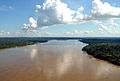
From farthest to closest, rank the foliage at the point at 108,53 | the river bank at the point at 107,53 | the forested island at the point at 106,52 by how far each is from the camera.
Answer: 1. the forested island at the point at 106,52
2. the river bank at the point at 107,53
3. the foliage at the point at 108,53

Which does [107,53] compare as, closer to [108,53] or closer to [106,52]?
[108,53]

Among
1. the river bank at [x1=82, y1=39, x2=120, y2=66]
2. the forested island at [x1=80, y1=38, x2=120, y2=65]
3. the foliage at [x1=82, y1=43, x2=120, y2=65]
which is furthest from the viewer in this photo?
the forested island at [x1=80, y1=38, x2=120, y2=65]

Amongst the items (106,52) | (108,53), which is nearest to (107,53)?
(108,53)

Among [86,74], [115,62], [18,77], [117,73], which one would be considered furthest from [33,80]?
[115,62]

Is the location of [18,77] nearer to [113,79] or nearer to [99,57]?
[113,79]

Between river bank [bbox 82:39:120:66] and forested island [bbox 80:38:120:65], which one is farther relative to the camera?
forested island [bbox 80:38:120:65]

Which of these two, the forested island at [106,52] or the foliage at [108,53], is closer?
the foliage at [108,53]

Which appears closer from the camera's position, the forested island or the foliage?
the foliage

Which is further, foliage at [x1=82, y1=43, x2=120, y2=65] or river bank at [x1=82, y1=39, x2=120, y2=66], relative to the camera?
river bank at [x1=82, y1=39, x2=120, y2=66]

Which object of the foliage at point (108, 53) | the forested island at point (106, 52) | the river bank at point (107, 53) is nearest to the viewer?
the foliage at point (108, 53)

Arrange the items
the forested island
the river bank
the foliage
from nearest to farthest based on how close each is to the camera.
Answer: the foliage → the river bank → the forested island

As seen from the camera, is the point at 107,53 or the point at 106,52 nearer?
the point at 107,53
